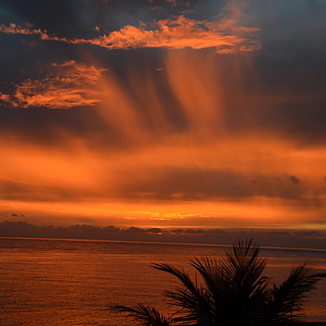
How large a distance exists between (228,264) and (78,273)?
6782 centimetres

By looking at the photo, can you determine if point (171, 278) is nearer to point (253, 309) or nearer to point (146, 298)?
point (146, 298)

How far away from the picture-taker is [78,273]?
7294 centimetres

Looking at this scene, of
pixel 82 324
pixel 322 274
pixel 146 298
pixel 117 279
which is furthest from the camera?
pixel 117 279

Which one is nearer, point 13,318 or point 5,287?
point 13,318

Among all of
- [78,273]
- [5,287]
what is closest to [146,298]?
[5,287]

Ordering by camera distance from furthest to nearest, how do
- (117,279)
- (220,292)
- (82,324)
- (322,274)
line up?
(117,279) < (82,324) < (220,292) < (322,274)

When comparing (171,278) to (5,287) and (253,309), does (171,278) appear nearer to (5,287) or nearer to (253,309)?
(5,287)

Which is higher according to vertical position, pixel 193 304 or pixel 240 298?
pixel 240 298

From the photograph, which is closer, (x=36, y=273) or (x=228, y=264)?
(x=228, y=264)

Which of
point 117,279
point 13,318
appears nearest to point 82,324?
point 13,318

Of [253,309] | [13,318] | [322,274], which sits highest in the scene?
[322,274]

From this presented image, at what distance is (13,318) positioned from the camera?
3397 centimetres

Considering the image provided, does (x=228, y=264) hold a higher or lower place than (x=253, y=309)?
higher

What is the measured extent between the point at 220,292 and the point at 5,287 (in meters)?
48.8
